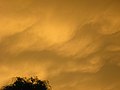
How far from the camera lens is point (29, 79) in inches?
3561

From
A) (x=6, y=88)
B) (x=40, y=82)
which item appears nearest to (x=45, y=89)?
(x=40, y=82)

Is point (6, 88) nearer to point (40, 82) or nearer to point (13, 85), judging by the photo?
point (13, 85)

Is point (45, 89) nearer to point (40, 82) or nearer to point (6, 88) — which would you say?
point (40, 82)

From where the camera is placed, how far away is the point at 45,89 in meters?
91.0

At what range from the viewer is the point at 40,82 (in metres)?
91.2

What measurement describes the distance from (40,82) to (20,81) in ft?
14.3

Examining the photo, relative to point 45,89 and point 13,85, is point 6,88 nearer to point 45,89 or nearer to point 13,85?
point 13,85

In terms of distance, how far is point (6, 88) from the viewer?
293 ft

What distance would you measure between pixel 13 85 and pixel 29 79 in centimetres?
357

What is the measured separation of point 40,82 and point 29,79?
2.47m

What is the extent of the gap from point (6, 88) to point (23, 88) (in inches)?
140

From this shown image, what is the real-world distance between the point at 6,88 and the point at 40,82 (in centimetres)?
716

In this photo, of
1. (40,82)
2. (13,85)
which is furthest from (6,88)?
(40,82)

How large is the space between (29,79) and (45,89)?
393 cm
